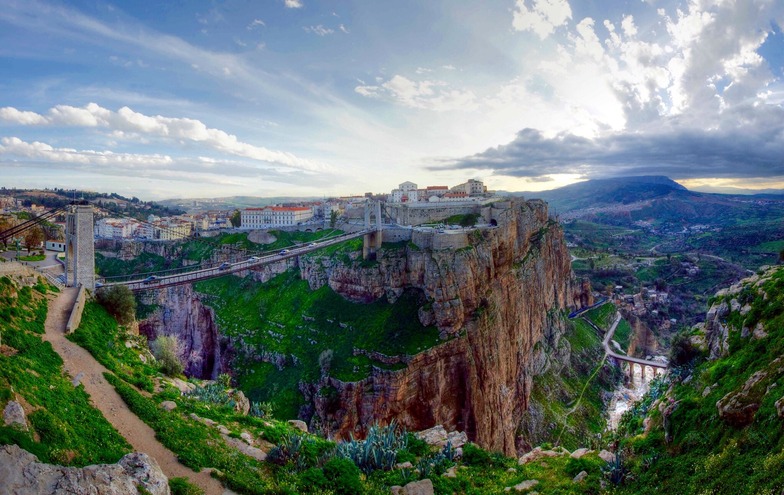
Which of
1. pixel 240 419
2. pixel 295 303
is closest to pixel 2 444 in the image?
pixel 240 419

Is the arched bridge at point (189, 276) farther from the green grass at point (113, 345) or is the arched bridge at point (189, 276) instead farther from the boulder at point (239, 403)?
the boulder at point (239, 403)

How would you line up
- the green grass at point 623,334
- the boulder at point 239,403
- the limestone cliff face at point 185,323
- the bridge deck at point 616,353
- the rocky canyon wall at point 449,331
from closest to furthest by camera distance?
the boulder at point 239,403
the rocky canyon wall at point 449,331
the limestone cliff face at point 185,323
the bridge deck at point 616,353
the green grass at point 623,334

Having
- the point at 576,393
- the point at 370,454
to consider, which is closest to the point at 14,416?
the point at 370,454

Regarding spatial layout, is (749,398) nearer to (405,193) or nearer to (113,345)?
(113,345)

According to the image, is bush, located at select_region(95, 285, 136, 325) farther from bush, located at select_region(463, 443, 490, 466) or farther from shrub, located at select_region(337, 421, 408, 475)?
bush, located at select_region(463, 443, 490, 466)

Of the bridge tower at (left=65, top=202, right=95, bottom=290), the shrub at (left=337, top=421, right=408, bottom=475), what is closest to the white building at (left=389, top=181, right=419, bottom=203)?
the bridge tower at (left=65, top=202, right=95, bottom=290)

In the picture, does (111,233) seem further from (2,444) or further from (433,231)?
(2,444)

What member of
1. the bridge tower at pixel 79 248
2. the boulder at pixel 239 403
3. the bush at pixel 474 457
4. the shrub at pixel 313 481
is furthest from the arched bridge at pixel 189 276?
the bush at pixel 474 457

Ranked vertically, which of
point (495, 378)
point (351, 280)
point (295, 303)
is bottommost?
point (495, 378)
